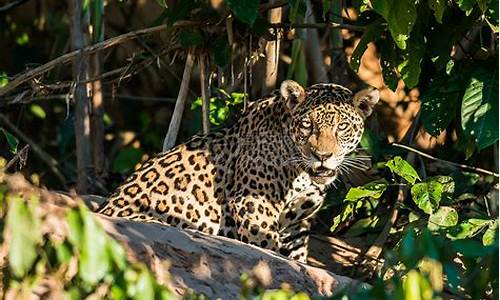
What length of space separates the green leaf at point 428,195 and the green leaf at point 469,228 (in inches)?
19.2

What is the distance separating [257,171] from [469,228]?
1645mm

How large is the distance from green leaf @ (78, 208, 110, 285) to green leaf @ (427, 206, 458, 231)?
14.2 ft

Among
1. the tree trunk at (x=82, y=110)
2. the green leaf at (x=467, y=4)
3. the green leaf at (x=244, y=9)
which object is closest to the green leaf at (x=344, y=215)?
the green leaf at (x=467, y=4)

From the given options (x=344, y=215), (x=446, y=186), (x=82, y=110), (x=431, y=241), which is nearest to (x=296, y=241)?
(x=344, y=215)

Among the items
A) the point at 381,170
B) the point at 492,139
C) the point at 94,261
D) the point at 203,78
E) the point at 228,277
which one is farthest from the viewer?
the point at 381,170

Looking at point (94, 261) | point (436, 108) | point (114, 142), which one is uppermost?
point (94, 261)

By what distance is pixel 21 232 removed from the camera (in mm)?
4145

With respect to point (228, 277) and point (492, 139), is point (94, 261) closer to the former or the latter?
point (228, 277)

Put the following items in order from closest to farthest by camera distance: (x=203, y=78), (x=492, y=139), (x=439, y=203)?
(x=492, y=139) → (x=439, y=203) → (x=203, y=78)

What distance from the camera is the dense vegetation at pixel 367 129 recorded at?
173 inches

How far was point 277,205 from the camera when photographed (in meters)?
8.96

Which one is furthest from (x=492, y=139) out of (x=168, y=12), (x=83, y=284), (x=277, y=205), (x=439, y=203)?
(x=83, y=284)

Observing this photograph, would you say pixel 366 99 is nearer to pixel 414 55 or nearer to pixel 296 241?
pixel 414 55

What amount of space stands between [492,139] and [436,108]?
3.48 feet
